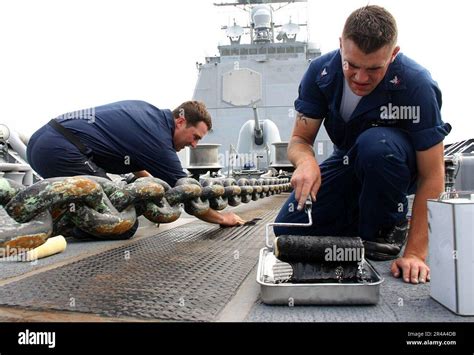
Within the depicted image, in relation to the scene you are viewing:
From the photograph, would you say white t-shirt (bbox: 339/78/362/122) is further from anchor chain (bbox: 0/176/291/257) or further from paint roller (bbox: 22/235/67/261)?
paint roller (bbox: 22/235/67/261)

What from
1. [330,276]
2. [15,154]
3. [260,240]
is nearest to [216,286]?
[330,276]

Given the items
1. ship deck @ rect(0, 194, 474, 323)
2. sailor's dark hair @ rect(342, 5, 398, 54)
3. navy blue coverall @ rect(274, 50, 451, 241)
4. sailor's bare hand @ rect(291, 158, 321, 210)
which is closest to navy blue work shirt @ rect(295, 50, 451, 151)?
navy blue coverall @ rect(274, 50, 451, 241)

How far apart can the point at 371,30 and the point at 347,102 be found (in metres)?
0.32

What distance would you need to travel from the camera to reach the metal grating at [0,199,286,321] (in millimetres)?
910

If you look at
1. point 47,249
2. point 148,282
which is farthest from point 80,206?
point 47,249

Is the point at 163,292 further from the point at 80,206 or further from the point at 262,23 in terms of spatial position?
the point at 262,23

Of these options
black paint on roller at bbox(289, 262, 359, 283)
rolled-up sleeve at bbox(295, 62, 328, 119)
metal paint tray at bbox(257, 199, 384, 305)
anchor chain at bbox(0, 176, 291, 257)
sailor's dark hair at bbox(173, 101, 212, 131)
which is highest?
sailor's dark hair at bbox(173, 101, 212, 131)

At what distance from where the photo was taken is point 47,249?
1526 mm

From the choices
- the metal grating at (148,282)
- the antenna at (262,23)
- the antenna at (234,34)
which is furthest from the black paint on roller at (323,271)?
the antenna at (234,34)

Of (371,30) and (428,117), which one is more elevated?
(371,30)

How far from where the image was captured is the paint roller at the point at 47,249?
56.9 inches

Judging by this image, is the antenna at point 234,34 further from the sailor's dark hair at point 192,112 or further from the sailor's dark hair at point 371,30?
the sailor's dark hair at point 371,30

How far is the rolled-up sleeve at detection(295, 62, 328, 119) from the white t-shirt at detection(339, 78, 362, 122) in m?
0.06

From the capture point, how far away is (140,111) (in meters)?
2.18
